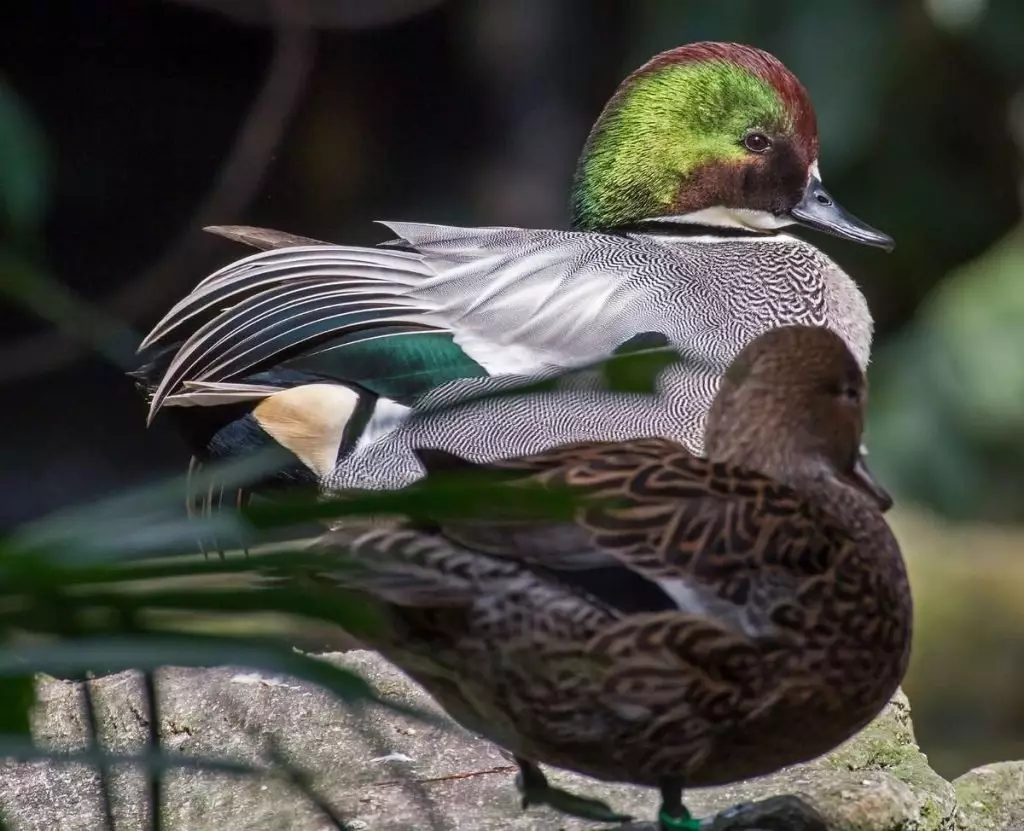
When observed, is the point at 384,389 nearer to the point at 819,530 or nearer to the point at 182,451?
the point at 819,530

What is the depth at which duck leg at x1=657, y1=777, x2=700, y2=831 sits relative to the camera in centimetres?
166

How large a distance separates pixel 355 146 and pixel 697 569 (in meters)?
5.29

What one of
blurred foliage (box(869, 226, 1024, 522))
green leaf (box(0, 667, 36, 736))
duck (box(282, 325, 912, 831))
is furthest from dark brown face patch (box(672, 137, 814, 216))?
green leaf (box(0, 667, 36, 736))

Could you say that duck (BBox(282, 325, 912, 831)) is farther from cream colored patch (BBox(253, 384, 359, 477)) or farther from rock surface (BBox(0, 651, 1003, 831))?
cream colored patch (BBox(253, 384, 359, 477))

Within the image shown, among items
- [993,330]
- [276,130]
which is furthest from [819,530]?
[276,130]

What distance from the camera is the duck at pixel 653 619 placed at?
1515mm

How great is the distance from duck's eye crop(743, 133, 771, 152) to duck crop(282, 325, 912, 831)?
140 centimetres

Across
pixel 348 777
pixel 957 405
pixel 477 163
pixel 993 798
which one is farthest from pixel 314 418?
pixel 477 163

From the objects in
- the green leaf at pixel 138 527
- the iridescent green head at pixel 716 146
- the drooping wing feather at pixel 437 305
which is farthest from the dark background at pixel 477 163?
the green leaf at pixel 138 527

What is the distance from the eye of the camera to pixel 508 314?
101 inches

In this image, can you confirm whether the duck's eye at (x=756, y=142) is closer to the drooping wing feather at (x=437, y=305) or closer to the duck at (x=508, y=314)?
the duck at (x=508, y=314)

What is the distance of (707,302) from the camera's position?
2.66 meters

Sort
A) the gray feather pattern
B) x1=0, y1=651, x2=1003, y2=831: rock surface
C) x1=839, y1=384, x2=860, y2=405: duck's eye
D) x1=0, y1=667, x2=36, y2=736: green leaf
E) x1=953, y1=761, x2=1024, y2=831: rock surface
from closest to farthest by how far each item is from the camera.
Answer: x1=0, y1=667, x2=36, y2=736: green leaf, x1=839, y1=384, x2=860, y2=405: duck's eye, x1=0, y1=651, x2=1003, y2=831: rock surface, x1=953, y1=761, x2=1024, y2=831: rock surface, the gray feather pattern

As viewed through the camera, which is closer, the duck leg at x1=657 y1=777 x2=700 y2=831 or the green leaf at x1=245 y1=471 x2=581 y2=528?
the green leaf at x1=245 y1=471 x2=581 y2=528
